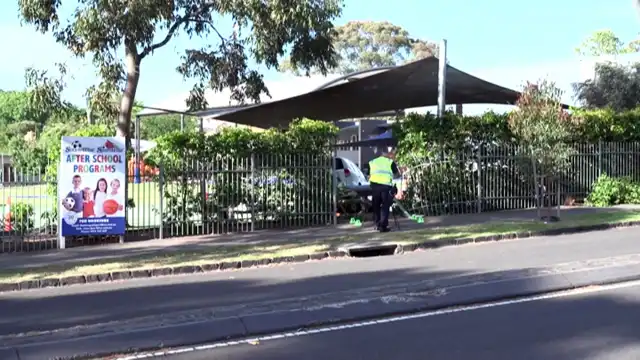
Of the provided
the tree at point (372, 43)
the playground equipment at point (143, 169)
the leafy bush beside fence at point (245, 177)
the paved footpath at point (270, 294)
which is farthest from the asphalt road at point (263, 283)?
the tree at point (372, 43)

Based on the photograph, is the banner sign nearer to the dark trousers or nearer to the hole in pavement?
the hole in pavement

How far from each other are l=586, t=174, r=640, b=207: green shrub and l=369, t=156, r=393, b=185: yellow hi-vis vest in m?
7.87

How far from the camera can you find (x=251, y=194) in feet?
53.2

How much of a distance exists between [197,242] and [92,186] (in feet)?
7.55

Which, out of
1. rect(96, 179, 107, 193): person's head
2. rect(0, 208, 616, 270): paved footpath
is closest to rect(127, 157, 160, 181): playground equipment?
rect(96, 179, 107, 193): person's head

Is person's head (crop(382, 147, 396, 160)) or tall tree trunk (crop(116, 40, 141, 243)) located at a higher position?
tall tree trunk (crop(116, 40, 141, 243))

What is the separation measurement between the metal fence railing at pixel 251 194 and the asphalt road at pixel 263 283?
4.55 meters

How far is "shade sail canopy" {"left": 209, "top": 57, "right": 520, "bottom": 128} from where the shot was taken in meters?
18.8

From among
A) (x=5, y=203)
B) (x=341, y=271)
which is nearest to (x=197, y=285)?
(x=341, y=271)

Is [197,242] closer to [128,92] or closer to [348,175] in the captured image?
[128,92]

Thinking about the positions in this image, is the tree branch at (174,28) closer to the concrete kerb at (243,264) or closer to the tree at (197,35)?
the tree at (197,35)

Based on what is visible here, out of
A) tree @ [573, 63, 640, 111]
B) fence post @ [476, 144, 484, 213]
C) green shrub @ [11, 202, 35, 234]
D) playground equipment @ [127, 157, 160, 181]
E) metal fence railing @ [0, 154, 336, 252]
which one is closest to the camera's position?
green shrub @ [11, 202, 35, 234]

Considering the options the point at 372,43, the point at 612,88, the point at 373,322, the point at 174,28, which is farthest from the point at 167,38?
the point at 372,43

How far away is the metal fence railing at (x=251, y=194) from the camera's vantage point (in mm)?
14594
